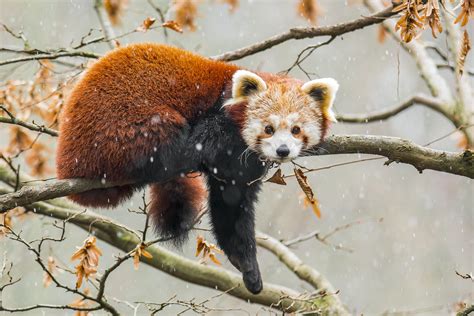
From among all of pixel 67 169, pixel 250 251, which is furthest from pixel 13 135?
pixel 250 251

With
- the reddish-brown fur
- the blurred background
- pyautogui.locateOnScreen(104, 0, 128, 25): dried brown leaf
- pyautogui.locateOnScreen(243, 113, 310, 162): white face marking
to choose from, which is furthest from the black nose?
the blurred background

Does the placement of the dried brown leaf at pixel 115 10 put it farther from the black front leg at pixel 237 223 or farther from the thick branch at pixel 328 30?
the black front leg at pixel 237 223

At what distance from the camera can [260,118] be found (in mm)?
4387

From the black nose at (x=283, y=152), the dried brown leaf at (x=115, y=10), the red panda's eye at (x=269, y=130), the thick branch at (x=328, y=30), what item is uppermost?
the dried brown leaf at (x=115, y=10)

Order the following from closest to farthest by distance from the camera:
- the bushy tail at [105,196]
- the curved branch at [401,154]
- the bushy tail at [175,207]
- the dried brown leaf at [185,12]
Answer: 1. the curved branch at [401,154]
2. the bushy tail at [105,196]
3. the bushy tail at [175,207]
4. the dried brown leaf at [185,12]

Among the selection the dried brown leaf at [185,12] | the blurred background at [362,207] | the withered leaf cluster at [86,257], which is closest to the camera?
the withered leaf cluster at [86,257]

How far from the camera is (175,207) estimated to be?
498cm

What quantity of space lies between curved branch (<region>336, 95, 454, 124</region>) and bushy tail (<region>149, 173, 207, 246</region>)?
4.99 ft

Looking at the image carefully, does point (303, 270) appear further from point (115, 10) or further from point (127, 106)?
point (115, 10)

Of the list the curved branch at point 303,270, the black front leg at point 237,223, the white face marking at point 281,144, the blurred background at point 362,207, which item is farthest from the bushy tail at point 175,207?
the blurred background at point 362,207

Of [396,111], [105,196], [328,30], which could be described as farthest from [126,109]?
[396,111]

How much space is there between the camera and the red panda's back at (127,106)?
4168 mm

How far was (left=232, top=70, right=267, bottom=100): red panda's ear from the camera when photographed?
4.40m

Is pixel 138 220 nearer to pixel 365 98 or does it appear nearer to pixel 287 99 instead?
pixel 365 98
